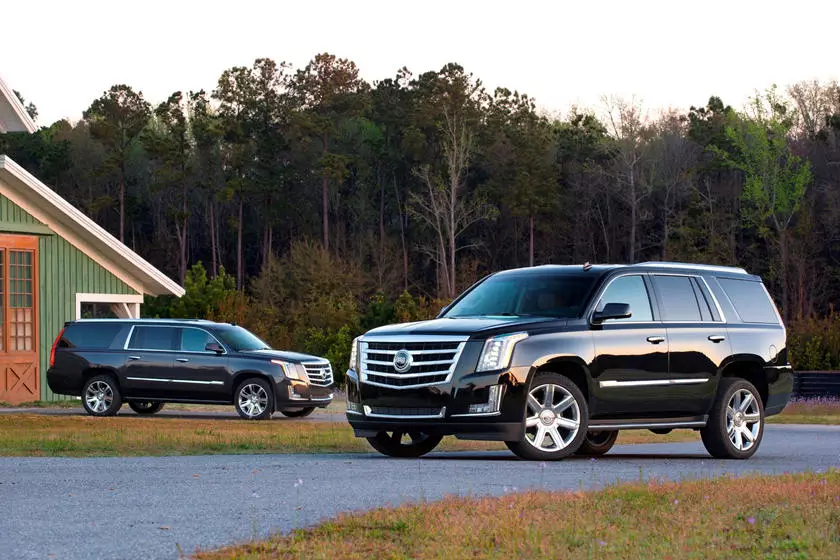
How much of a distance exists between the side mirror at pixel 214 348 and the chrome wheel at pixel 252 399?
88 centimetres

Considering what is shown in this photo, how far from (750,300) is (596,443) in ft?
8.09

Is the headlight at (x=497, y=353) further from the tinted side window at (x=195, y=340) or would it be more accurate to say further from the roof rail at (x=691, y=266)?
the tinted side window at (x=195, y=340)

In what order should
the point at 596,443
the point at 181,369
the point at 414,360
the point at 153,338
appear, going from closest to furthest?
the point at 414,360 < the point at 596,443 < the point at 181,369 < the point at 153,338

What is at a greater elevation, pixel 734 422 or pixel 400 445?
pixel 734 422

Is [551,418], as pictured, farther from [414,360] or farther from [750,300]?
[750,300]

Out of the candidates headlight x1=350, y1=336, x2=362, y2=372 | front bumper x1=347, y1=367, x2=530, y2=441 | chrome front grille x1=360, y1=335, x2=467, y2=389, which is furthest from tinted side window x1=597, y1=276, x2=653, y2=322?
headlight x1=350, y1=336, x2=362, y2=372

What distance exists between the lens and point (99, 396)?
27938mm

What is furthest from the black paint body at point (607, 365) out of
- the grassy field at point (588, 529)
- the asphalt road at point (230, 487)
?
the grassy field at point (588, 529)

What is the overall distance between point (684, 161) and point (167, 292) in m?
58.6

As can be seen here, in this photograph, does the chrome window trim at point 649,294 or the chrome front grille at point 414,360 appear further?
the chrome window trim at point 649,294

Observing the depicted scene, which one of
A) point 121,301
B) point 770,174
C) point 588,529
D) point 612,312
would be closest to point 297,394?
point 121,301

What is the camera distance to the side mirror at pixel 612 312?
1459cm

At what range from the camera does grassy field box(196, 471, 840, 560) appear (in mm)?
7691

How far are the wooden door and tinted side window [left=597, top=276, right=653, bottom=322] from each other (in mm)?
19451
